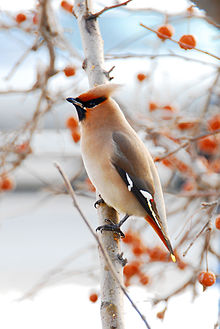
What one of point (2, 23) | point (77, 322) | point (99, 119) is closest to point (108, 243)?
point (99, 119)

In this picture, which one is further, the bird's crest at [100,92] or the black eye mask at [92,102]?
the black eye mask at [92,102]

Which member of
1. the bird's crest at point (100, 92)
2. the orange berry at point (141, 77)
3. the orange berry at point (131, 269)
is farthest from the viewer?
the orange berry at point (141, 77)

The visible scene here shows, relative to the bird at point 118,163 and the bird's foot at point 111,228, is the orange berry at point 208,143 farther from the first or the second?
the bird's foot at point 111,228

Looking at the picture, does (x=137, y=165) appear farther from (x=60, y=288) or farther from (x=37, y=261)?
(x=37, y=261)

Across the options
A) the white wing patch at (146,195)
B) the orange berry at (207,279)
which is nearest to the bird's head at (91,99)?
the white wing patch at (146,195)

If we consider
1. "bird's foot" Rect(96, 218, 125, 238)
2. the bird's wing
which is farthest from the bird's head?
"bird's foot" Rect(96, 218, 125, 238)

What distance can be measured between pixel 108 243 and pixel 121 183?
0.32 metres

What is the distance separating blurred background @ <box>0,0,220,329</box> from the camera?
202 cm

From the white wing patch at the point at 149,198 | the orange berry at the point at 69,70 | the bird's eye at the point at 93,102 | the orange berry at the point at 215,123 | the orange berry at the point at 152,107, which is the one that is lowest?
the orange berry at the point at 215,123

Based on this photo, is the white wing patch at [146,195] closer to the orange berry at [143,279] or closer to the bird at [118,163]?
the bird at [118,163]

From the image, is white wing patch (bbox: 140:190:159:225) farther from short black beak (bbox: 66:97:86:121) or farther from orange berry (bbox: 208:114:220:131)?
orange berry (bbox: 208:114:220:131)

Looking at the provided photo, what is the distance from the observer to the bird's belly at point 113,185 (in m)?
1.69

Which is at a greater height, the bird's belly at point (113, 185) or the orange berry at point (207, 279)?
the bird's belly at point (113, 185)

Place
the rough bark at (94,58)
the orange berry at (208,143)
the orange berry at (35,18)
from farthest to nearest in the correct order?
the orange berry at (208,143) < the orange berry at (35,18) < the rough bark at (94,58)
